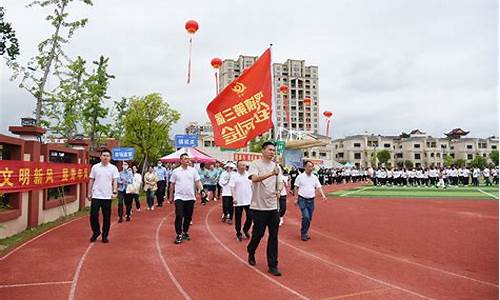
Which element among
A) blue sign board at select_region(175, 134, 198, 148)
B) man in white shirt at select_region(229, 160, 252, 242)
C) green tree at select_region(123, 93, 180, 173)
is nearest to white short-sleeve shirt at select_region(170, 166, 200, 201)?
man in white shirt at select_region(229, 160, 252, 242)

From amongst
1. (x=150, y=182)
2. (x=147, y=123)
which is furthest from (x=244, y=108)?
(x=147, y=123)

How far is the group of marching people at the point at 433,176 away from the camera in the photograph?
100ft

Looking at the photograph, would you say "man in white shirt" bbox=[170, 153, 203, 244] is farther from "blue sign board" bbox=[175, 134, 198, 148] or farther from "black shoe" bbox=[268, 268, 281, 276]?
"blue sign board" bbox=[175, 134, 198, 148]

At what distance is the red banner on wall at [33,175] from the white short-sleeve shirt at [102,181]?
182 cm

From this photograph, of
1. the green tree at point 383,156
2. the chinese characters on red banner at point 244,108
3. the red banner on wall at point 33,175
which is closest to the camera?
the chinese characters on red banner at point 244,108

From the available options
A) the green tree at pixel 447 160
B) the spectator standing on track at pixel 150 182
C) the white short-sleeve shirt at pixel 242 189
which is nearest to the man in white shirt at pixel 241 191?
the white short-sleeve shirt at pixel 242 189

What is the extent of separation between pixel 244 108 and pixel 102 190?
129 inches

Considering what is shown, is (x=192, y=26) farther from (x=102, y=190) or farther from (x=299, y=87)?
(x=299, y=87)

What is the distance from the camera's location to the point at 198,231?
9.62m

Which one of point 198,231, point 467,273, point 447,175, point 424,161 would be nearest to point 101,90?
point 198,231

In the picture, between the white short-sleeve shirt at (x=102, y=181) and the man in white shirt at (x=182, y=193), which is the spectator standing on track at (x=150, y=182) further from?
the man in white shirt at (x=182, y=193)

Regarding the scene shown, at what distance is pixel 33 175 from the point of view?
A: 382 inches

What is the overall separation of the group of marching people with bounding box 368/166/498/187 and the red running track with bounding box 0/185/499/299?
22.2 m

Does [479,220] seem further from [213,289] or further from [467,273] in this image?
[213,289]
